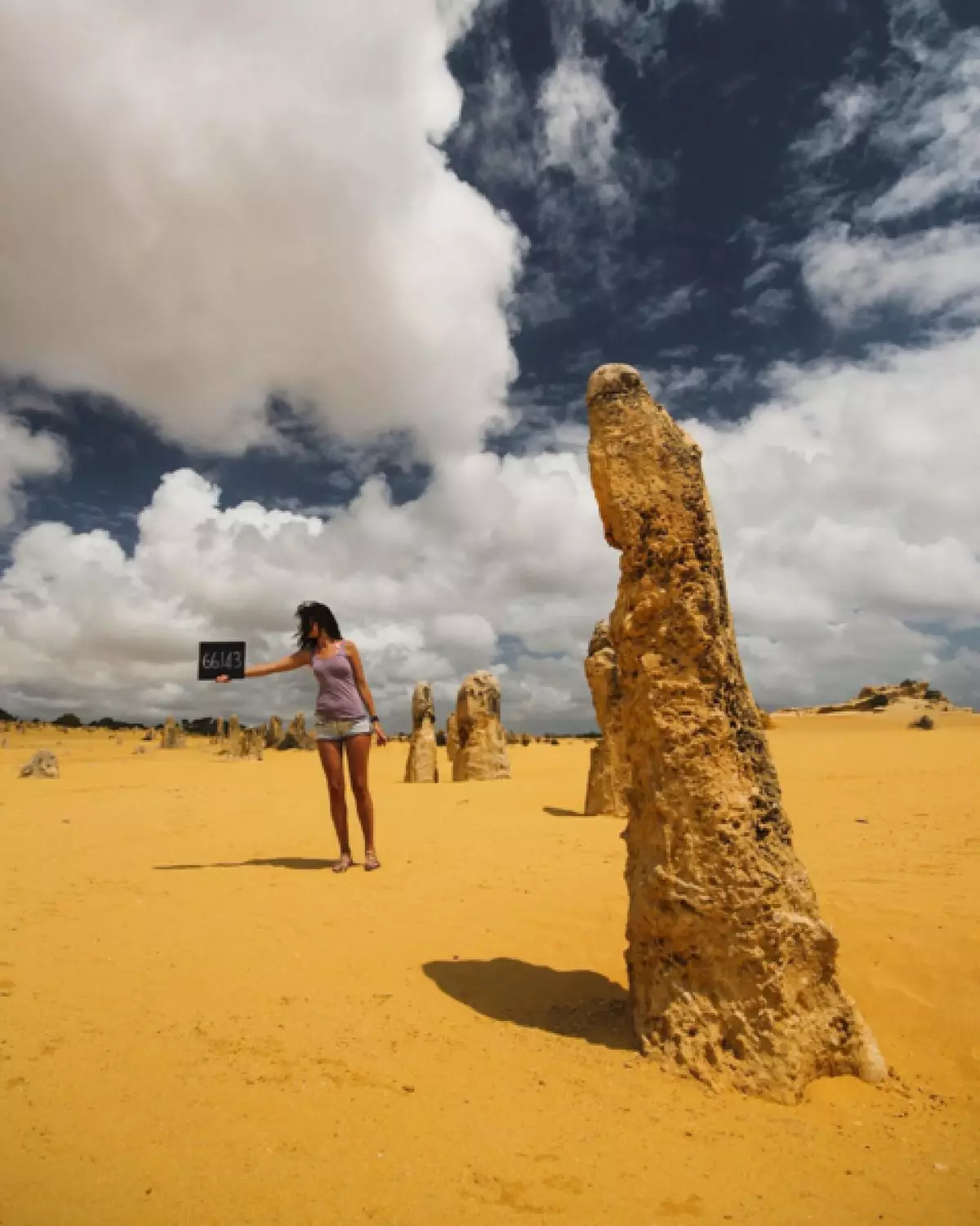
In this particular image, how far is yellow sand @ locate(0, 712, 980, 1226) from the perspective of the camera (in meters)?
2.55

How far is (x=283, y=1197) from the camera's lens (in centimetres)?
245

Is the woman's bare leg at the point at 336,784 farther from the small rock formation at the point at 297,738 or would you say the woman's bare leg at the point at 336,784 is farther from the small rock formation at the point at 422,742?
the small rock formation at the point at 297,738

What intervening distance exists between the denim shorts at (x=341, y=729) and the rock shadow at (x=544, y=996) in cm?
266

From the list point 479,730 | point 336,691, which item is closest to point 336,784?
point 336,691

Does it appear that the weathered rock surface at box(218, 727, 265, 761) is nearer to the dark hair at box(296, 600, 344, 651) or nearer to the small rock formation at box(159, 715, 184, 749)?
the small rock formation at box(159, 715, 184, 749)

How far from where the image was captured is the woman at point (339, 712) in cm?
700

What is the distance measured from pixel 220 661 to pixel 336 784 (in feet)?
4.86

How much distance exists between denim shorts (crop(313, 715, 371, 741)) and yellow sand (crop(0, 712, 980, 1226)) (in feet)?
3.95

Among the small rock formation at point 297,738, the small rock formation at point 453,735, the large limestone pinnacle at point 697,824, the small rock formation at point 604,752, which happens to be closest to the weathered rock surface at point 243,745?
the small rock formation at point 297,738

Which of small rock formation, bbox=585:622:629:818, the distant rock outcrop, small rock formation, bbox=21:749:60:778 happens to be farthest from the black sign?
the distant rock outcrop

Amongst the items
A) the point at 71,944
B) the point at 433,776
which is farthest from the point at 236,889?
the point at 433,776

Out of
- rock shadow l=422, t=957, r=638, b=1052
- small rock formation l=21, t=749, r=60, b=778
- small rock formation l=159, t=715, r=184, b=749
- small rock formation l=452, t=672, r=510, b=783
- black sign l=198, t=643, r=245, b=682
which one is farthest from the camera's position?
small rock formation l=159, t=715, r=184, b=749

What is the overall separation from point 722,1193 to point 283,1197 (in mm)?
1426

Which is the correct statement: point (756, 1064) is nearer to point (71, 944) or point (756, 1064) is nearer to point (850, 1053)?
point (850, 1053)
